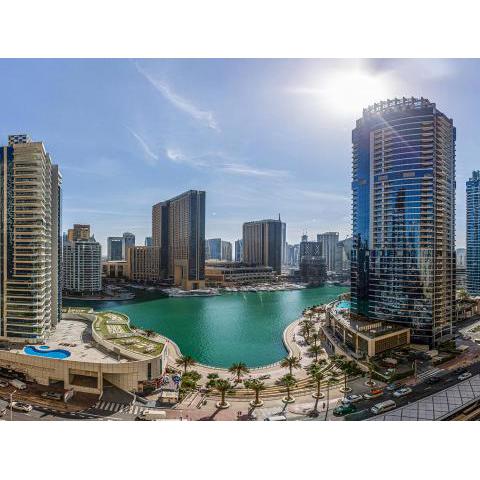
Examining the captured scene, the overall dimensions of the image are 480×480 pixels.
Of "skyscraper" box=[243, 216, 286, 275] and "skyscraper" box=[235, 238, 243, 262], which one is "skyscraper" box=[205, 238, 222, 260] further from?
"skyscraper" box=[243, 216, 286, 275]

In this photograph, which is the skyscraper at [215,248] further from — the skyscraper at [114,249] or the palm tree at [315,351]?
the palm tree at [315,351]

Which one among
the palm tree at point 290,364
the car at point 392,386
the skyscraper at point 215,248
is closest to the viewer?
the car at point 392,386

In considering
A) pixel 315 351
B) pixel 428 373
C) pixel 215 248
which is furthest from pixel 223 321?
pixel 215 248

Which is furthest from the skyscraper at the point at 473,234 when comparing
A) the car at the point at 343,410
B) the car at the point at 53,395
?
the car at the point at 53,395

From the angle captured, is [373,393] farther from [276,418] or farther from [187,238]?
[187,238]

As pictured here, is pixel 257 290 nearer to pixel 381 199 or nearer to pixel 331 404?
pixel 381 199
